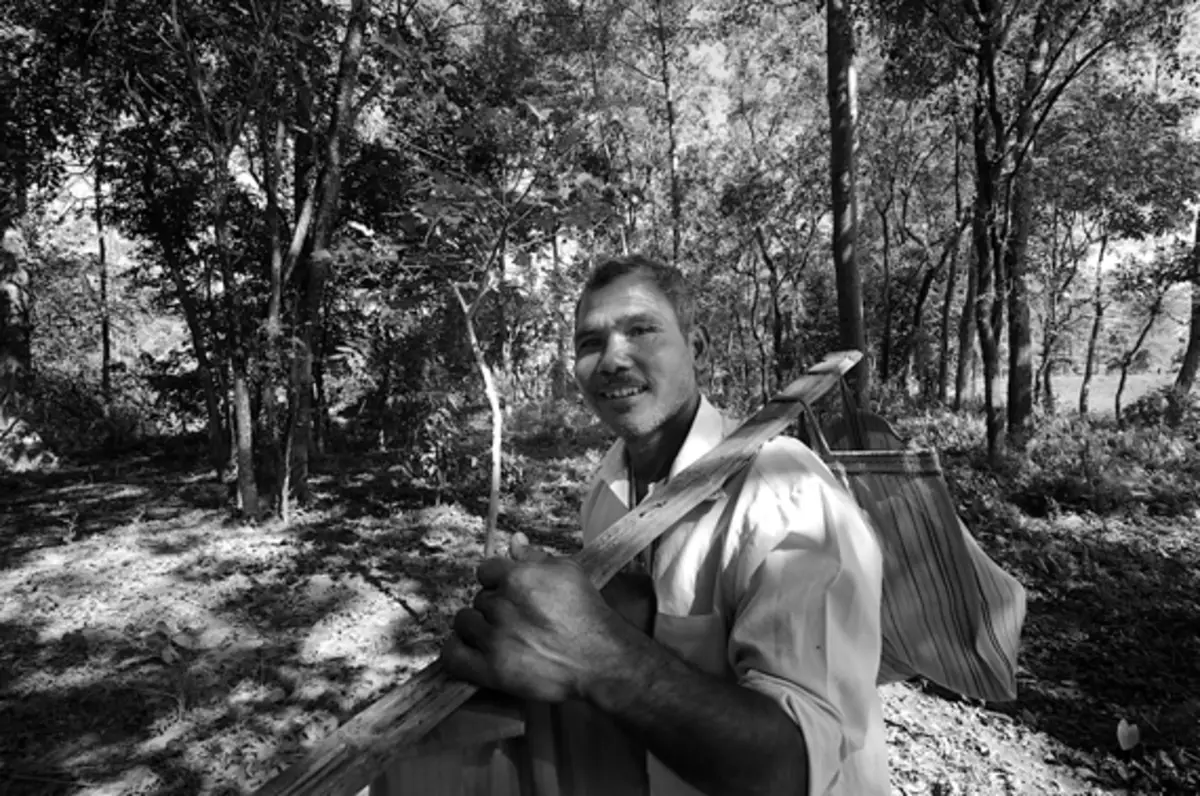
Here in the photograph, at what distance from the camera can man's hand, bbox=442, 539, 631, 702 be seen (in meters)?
0.73

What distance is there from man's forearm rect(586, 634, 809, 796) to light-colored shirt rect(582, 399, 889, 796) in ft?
0.15

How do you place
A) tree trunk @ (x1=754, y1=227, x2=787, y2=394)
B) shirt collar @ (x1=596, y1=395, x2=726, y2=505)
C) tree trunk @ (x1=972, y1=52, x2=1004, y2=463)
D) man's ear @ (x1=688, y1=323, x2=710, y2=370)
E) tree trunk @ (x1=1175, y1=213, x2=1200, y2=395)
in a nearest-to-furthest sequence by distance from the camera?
1. shirt collar @ (x1=596, y1=395, x2=726, y2=505)
2. man's ear @ (x1=688, y1=323, x2=710, y2=370)
3. tree trunk @ (x1=972, y1=52, x2=1004, y2=463)
4. tree trunk @ (x1=1175, y1=213, x2=1200, y2=395)
5. tree trunk @ (x1=754, y1=227, x2=787, y2=394)

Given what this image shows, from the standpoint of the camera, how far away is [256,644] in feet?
16.7

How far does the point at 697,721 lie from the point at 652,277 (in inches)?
39.0

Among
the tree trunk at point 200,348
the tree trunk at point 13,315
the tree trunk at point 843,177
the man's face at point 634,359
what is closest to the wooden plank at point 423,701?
the man's face at point 634,359

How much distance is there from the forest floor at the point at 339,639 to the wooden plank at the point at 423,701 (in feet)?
11.2

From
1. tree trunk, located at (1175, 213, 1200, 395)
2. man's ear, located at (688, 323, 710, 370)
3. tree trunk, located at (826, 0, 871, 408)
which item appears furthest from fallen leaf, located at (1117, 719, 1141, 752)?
tree trunk, located at (1175, 213, 1200, 395)

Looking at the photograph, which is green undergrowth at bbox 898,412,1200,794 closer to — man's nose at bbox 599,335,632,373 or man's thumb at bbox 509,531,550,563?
man's nose at bbox 599,335,632,373

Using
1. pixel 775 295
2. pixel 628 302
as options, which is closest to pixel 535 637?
pixel 628 302

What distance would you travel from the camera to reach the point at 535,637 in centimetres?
74

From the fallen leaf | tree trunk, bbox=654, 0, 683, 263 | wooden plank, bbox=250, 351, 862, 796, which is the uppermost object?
tree trunk, bbox=654, 0, 683, 263

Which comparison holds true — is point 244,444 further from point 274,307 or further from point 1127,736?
point 1127,736

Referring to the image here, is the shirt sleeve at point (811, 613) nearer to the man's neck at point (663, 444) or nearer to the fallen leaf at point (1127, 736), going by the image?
the man's neck at point (663, 444)

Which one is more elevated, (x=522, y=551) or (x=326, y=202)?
(x=326, y=202)
